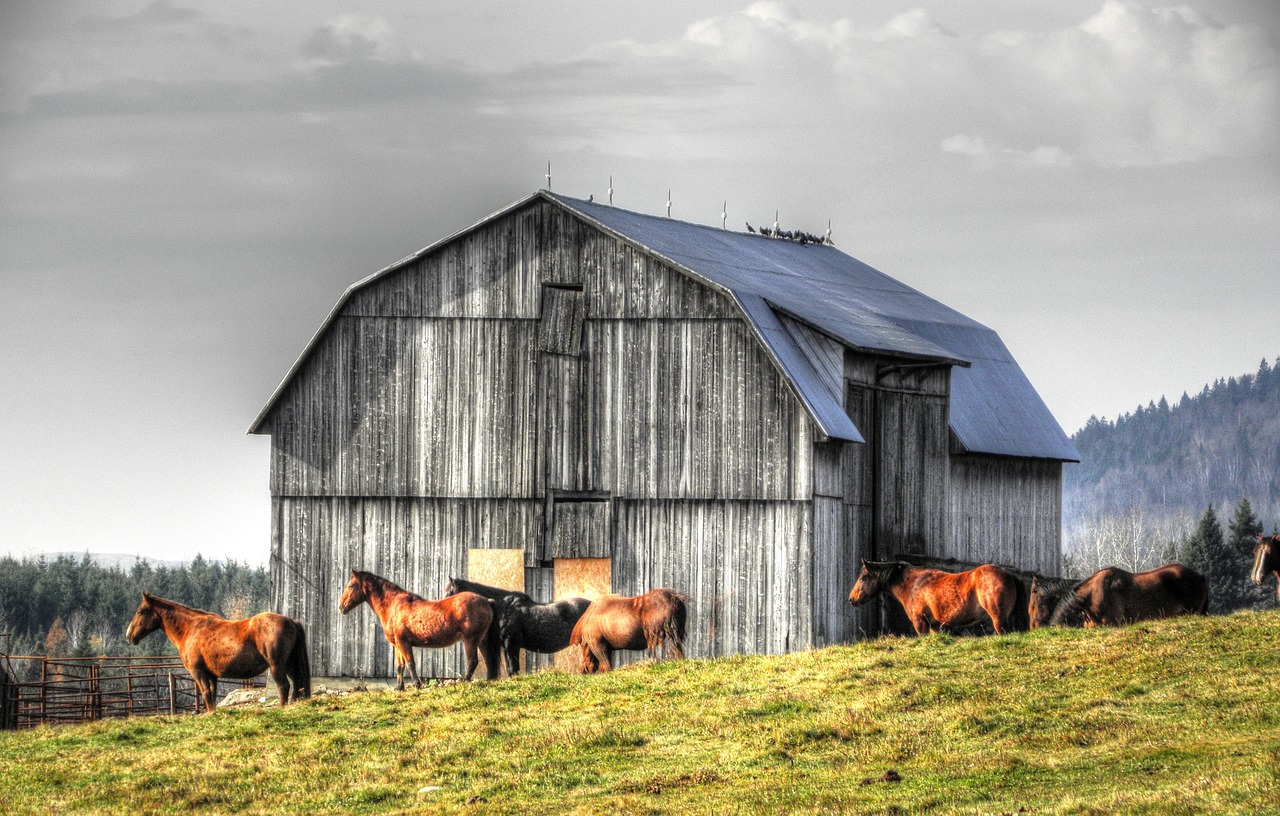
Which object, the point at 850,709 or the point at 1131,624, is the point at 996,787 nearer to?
the point at 850,709

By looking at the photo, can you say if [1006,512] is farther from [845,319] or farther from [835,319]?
[835,319]

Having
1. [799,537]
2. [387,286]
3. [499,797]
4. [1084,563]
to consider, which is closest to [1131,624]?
[799,537]

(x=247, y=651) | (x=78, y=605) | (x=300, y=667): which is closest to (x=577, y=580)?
(x=300, y=667)

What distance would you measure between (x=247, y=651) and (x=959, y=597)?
34.2 ft

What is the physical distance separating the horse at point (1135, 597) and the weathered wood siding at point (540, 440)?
450cm

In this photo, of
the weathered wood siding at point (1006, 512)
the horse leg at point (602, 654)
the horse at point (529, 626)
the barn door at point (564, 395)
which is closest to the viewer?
the horse leg at point (602, 654)

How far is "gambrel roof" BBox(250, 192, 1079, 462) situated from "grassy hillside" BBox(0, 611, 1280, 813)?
7.02m

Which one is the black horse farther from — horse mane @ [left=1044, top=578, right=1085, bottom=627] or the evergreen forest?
the evergreen forest

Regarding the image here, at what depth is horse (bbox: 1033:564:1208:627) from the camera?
24797 millimetres

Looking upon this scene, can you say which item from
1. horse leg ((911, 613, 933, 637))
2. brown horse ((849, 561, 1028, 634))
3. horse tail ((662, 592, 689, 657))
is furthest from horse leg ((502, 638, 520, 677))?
horse leg ((911, 613, 933, 637))

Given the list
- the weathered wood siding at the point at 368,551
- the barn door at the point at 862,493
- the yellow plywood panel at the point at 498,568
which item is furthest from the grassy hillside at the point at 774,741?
the weathered wood siding at the point at 368,551

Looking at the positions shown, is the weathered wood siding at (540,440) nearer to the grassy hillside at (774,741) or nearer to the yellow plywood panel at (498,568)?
the yellow plywood panel at (498,568)

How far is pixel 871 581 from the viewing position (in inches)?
1071

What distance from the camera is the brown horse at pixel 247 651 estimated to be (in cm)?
2481
